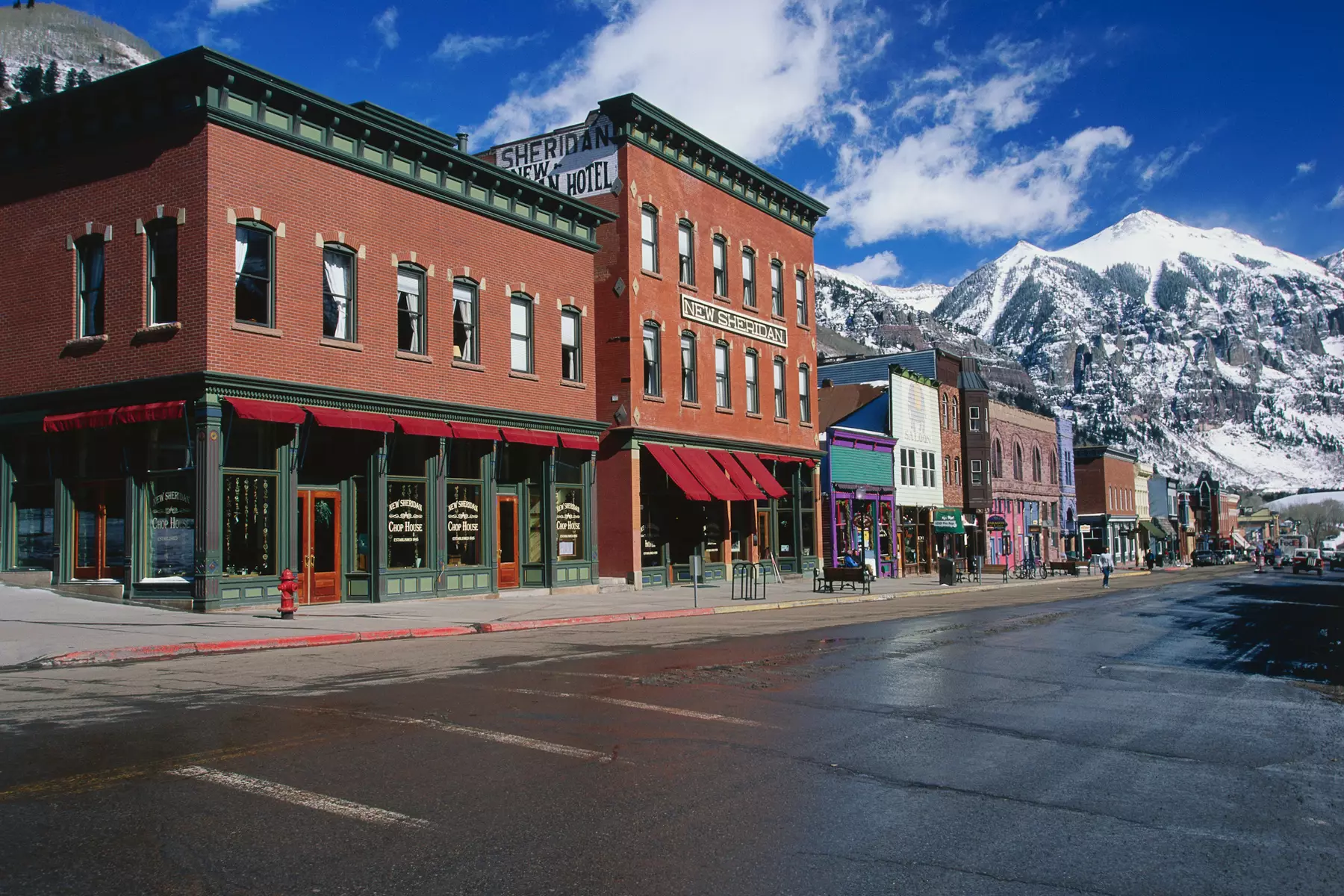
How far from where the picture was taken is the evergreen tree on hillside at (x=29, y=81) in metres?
141

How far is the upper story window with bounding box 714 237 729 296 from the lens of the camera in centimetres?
3556

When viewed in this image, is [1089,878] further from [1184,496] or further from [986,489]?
[1184,496]

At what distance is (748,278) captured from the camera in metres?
37.6

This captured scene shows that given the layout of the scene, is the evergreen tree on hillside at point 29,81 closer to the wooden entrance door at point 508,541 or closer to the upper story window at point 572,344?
the upper story window at point 572,344

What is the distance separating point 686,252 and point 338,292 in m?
14.2

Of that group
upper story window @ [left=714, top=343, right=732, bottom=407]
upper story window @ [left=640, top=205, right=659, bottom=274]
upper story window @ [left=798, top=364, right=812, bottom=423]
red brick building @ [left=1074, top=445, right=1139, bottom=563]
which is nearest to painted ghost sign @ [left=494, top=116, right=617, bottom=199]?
upper story window @ [left=640, top=205, right=659, bottom=274]

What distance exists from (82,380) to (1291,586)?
4564cm

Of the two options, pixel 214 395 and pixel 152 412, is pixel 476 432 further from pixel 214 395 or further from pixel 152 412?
pixel 152 412

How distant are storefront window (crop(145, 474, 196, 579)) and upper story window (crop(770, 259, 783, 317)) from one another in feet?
77.7

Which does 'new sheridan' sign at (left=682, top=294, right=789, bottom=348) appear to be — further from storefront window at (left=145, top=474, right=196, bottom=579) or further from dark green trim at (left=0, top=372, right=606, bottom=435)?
storefront window at (left=145, top=474, right=196, bottom=579)

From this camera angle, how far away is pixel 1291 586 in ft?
147

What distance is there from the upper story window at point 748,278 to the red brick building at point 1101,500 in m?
56.7

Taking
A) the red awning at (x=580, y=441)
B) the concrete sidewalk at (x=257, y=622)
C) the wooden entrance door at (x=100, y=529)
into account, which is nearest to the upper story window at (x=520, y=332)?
the red awning at (x=580, y=441)

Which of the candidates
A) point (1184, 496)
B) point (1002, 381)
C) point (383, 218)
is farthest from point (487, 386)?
point (1002, 381)
